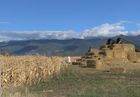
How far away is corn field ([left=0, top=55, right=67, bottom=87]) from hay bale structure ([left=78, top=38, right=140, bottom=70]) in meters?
11.7

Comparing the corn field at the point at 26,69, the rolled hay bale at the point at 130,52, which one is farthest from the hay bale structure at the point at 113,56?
the corn field at the point at 26,69

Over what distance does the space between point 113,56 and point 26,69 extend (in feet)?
80.8

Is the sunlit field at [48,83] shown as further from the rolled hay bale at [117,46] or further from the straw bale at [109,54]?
the rolled hay bale at [117,46]

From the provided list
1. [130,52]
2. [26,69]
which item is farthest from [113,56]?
[26,69]

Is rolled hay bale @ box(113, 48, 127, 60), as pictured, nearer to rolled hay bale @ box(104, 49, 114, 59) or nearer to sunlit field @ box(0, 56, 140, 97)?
rolled hay bale @ box(104, 49, 114, 59)

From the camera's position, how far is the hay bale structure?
5154 centimetres

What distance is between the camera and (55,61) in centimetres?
4025

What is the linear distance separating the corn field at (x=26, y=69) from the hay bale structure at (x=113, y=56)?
11656 mm

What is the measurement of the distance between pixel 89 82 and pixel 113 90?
592 cm

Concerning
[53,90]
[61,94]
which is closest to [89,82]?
[53,90]

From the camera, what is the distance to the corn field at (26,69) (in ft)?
94.8

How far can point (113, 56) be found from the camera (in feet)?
181

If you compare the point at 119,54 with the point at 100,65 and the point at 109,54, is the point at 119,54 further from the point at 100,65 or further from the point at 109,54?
the point at 100,65

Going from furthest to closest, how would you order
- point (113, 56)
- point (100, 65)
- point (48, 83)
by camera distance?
point (113, 56) → point (100, 65) → point (48, 83)
